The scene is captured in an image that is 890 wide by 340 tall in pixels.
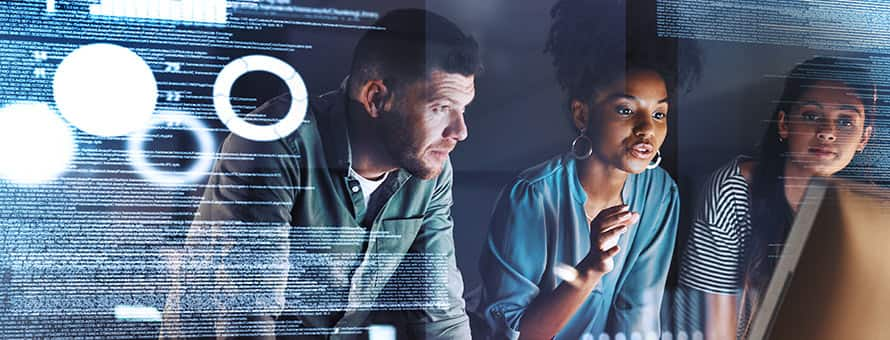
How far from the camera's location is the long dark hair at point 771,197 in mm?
2244

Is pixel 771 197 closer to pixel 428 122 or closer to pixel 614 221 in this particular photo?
pixel 614 221

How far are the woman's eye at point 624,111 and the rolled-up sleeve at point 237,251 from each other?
0.84 m

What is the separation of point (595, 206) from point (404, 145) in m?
0.54

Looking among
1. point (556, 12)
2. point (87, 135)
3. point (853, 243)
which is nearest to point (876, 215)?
point (853, 243)

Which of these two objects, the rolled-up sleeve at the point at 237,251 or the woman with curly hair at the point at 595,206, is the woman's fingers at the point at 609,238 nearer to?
the woman with curly hair at the point at 595,206

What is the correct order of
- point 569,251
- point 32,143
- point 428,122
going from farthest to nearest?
point 569,251, point 428,122, point 32,143

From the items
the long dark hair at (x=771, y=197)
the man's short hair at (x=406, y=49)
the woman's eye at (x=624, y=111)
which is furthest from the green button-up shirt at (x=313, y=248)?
the long dark hair at (x=771, y=197)

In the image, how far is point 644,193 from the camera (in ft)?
7.19

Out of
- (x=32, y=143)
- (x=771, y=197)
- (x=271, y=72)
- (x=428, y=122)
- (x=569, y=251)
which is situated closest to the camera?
(x=32, y=143)

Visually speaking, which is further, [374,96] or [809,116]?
[809,116]

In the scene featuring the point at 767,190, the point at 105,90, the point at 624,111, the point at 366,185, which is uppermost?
the point at 105,90

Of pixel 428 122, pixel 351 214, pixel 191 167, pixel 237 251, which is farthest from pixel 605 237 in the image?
pixel 191 167

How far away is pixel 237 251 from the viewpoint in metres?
1.91

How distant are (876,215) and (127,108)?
202cm
